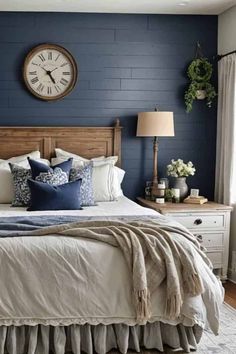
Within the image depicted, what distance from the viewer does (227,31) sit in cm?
496

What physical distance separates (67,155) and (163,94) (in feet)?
4.09

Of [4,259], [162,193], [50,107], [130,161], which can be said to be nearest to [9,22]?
[50,107]

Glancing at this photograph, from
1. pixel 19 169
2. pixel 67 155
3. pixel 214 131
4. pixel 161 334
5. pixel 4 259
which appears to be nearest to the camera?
pixel 4 259

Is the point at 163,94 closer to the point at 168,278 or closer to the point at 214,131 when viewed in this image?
the point at 214,131

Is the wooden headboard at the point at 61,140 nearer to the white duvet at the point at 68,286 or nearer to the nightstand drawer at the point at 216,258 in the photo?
the nightstand drawer at the point at 216,258

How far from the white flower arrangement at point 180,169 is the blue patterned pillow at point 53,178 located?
124cm

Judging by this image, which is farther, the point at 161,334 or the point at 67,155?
the point at 67,155

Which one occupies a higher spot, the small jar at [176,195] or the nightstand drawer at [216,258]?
the small jar at [176,195]

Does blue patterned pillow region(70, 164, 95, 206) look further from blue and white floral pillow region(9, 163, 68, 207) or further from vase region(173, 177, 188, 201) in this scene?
vase region(173, 177, 188, 201)

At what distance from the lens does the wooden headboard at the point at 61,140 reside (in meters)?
4.96

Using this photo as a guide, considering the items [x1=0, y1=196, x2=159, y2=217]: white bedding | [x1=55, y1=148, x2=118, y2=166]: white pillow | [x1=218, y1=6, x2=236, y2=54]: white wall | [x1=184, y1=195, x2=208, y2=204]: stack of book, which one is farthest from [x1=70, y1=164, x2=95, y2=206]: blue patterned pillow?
[x1=218, y1=6, x2=236, y2=54]: white wall

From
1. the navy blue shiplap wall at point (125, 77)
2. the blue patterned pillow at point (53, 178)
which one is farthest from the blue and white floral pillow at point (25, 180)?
the navy blue shiplap wall at point (125, 77)

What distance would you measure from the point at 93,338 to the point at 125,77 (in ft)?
9.78

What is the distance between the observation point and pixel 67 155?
4.91 m
